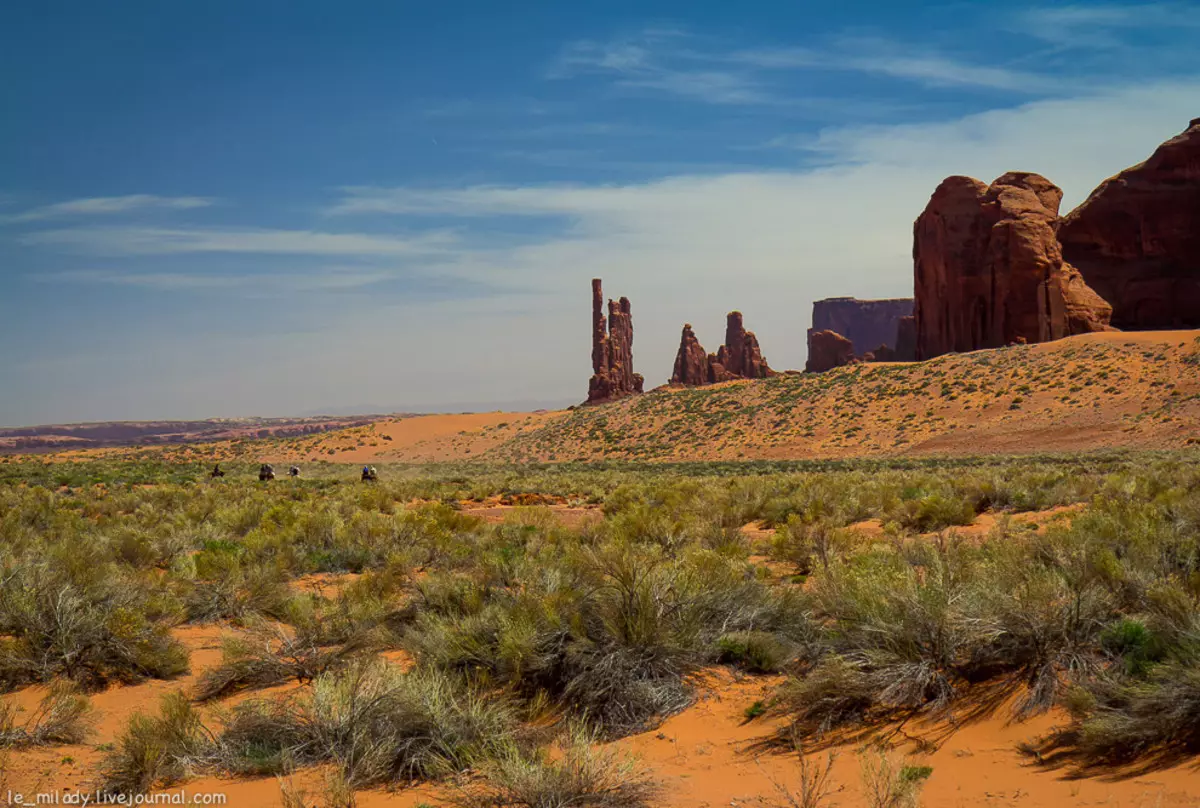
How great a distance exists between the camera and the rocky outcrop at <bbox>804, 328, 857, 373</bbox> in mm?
94100

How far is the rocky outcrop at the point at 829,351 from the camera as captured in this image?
94100mm

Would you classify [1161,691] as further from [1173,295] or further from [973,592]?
[1173,295]

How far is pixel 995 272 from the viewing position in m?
65.5

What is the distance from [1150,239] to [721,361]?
4404 cm

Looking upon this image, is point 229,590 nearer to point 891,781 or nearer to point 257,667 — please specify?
point 257,667

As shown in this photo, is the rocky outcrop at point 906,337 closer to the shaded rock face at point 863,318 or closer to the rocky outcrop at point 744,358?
the rocky outcrop at point 744,358

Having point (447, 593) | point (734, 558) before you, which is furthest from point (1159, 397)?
point (447, 593)

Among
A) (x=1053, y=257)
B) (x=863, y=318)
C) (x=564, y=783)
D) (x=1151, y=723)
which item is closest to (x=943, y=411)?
(x=1053, y=257)

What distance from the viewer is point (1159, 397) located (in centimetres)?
4541

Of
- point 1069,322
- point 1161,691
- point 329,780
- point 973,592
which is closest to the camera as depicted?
point 1161,691

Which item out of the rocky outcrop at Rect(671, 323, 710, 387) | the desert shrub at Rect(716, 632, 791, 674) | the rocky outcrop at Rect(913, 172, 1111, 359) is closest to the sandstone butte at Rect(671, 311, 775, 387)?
the rocky outcrop at Rect(671, 323, 710, 387)

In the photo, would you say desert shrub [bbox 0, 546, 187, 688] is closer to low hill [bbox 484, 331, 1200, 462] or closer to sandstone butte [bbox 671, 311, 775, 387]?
low hill [bbox 484, 331, 1200, 462]

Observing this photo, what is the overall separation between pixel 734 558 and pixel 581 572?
2601 millimetres

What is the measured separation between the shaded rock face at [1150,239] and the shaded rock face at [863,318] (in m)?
100
